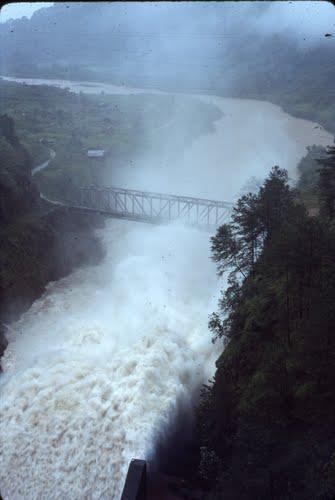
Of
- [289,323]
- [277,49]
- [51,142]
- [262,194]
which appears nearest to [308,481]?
[289,323]

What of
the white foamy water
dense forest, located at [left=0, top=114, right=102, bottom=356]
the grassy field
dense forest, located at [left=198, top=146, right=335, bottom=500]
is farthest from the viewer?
the grassy field

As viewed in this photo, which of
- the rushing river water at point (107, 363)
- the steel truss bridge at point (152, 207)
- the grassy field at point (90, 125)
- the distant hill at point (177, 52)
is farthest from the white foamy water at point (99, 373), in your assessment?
the distant hill at point (177, 52)

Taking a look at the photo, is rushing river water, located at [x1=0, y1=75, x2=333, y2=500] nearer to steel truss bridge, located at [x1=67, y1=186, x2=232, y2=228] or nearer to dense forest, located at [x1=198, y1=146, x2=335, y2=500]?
steel truss bridge, located at [x1=67, y1=186, x2=232, y2=228]

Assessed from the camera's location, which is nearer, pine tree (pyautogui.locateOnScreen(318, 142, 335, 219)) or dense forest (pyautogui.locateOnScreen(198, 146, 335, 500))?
dense forest (pyautogui.locateOnScreen(198, 146, 335, 500))

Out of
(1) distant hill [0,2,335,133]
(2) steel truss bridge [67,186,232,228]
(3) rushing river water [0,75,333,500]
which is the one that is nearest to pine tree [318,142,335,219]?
(3) rushing river water [0,75,333,500]

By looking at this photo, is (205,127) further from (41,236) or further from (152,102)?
(41,236)
